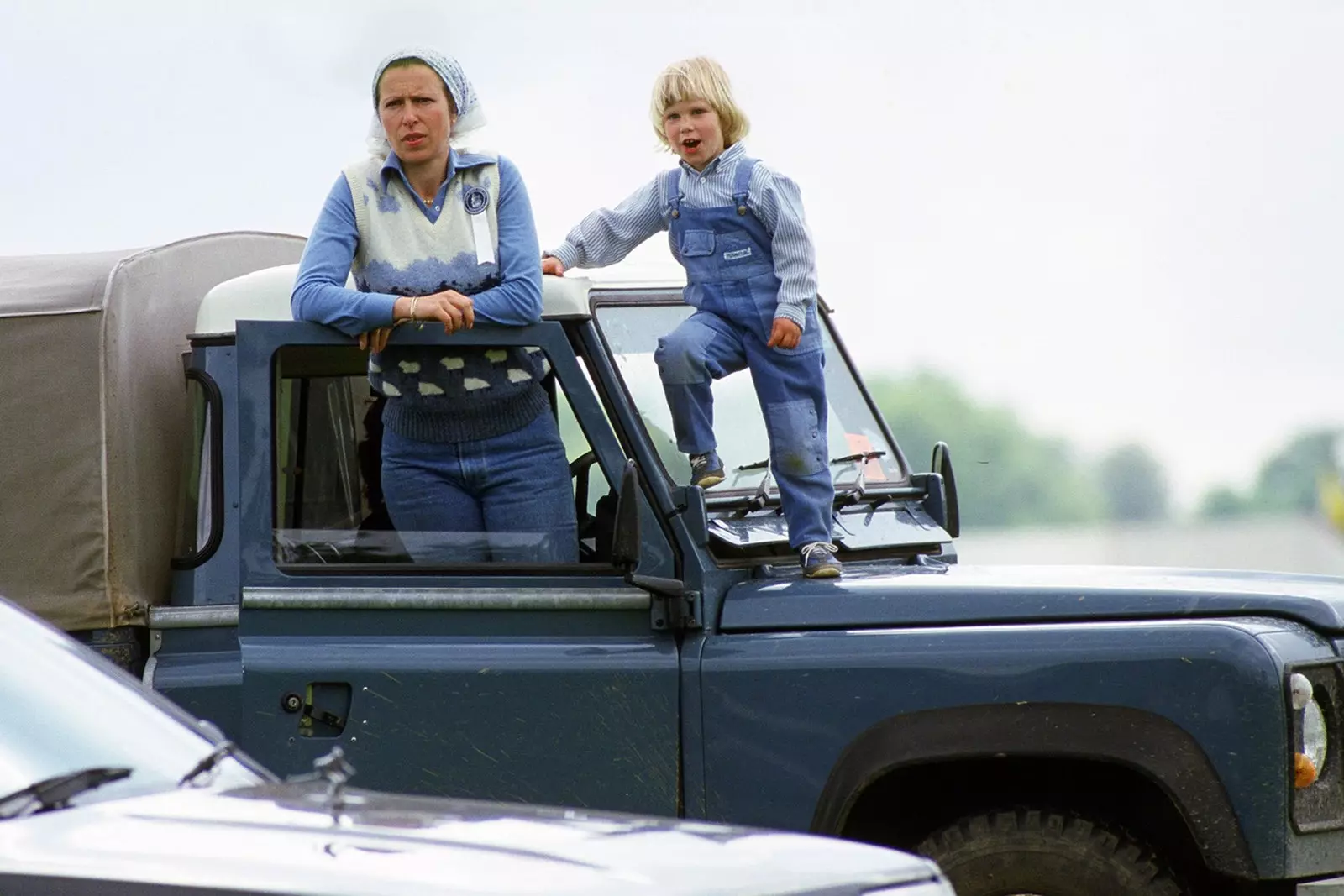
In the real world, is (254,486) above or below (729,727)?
above

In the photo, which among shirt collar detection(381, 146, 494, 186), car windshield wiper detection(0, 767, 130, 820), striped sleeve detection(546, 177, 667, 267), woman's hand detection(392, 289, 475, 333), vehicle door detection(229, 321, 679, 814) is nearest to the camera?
car windshield wiper detection(0, 767, 130, 820)

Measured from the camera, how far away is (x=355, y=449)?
14.7ft

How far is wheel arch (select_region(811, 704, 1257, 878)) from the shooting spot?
3832 millimetres

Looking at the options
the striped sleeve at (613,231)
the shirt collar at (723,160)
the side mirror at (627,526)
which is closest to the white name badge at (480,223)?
the striped sleeve at (613,231)

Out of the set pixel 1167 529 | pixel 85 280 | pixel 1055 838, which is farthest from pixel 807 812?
pixel 1167 529

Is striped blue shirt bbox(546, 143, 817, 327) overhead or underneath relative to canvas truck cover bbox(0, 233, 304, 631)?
overhead

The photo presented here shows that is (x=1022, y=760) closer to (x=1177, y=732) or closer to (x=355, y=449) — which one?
(x=1177, y=732)

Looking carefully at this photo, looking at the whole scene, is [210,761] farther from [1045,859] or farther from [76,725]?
[1045,859]

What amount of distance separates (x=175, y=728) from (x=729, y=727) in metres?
1.35

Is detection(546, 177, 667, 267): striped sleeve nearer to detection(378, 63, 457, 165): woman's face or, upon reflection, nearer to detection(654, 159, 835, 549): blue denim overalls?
detection(654, 159, 835, 549): blue denim overalls

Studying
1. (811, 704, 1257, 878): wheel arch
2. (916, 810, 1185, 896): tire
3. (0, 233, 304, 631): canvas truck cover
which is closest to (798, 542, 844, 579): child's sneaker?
(811, 704, 1257, 878): wheel arch

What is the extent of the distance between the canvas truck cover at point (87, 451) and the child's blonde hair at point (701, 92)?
1.40m

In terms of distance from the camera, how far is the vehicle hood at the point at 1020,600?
4.00m

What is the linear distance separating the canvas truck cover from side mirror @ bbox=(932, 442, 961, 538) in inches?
80.1
